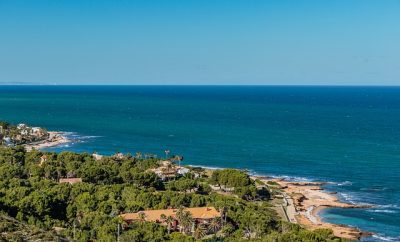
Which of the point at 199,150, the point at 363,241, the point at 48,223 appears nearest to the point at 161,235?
the point at 48,223

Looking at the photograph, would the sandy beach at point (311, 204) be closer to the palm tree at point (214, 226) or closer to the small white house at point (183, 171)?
the palm tree at point (214, 226)

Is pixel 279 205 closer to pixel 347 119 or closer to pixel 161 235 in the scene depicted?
pixel 161 235

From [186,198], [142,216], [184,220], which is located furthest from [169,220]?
[186,198]

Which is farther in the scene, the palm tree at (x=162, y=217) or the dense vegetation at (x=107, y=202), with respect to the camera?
the palm tree at (x=162, y=217)

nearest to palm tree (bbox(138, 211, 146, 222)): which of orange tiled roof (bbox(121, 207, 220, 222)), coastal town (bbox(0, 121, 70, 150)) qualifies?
orange tiled roof (bbox(121, 207, 220, 222))

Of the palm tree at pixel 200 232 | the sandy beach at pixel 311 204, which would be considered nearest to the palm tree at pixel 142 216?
the palm tree at pixel 200 232

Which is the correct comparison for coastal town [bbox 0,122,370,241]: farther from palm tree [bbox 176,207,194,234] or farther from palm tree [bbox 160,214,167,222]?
palm tree [bbox 160,214,167,222]
